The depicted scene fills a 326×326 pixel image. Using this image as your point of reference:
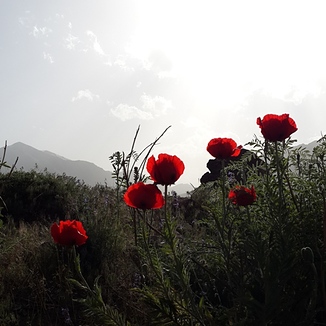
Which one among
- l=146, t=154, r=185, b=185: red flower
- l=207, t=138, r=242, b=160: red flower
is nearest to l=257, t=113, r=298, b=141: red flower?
l=207, t=138, r=242, b=160: red flower

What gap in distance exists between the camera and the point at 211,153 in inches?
75.9

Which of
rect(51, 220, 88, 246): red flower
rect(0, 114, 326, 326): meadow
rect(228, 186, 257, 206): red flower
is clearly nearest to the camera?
rect(0, 114, 326, 326): meadow

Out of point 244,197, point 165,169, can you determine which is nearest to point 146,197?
point 165,169

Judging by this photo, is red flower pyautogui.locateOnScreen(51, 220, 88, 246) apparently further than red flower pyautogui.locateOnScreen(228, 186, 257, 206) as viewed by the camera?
Yes

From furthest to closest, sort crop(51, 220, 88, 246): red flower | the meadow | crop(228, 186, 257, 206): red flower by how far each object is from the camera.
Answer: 1. crop(51, 220, 88, 246): red flower
2. crop(228, 186, 257, 206): red flower
3. the meadow

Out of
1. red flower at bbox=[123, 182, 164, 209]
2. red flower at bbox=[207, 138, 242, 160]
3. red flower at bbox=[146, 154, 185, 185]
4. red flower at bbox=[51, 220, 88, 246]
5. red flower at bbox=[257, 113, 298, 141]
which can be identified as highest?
red flower at bbox=[257, 113, 298, 141]

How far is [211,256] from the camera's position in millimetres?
2203

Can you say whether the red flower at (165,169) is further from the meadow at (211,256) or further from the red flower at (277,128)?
the red flower at (277,128)

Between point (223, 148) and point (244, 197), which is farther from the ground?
point (223, 148)

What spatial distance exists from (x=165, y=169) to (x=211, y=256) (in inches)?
34.9

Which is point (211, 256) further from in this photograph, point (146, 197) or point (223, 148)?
point (146, 197)

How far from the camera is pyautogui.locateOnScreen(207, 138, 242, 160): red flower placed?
1.91m

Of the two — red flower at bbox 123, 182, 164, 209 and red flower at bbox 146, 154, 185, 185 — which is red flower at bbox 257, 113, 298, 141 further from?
red flower at bbox 123, 182, 164, 209

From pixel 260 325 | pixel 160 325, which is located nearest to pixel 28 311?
pixel 160 325
